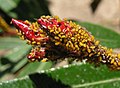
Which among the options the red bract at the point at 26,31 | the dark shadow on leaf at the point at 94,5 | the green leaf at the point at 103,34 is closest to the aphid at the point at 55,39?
the red bract at the point at 26,31

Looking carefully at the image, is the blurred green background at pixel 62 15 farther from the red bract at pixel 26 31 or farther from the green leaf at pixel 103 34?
the red bract at pixel 26 31

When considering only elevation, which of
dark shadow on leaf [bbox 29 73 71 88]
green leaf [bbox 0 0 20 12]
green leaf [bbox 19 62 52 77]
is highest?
green leaf [bbox 0 0 20 12]

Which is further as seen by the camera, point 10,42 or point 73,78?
point 10,42

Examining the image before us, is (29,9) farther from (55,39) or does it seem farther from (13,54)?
(55,39)

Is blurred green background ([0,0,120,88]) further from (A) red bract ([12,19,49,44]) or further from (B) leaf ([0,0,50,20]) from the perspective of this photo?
(A) red bract ([12,19,49,44])

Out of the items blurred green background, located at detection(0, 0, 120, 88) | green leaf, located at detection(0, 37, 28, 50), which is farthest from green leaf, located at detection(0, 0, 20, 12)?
green leaf, located at detection(0, 37, 28, 50)

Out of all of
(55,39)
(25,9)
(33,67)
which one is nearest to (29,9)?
(25,9)

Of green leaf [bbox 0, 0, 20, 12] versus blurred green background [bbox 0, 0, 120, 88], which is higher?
green leaf [bbox 0, 0, 20, 12]

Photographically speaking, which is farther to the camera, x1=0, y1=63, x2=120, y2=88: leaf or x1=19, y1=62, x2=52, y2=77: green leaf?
x1=19, y1=62, x2=52, y2=77: green leaf
